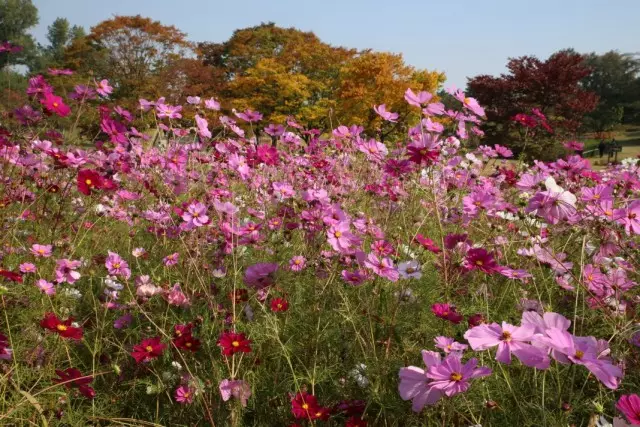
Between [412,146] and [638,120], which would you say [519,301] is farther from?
[638,120]

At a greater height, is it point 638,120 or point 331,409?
point 638,120

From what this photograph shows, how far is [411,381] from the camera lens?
39.4 inches

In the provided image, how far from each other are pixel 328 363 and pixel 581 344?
38.3 inches

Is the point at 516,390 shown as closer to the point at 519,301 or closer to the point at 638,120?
the point at 519,301

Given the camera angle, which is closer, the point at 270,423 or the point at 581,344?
the point at 581,344

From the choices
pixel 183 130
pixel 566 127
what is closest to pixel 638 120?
pixel 566 127

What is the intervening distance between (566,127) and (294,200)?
44.3 feet

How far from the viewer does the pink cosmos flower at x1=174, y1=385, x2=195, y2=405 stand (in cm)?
140

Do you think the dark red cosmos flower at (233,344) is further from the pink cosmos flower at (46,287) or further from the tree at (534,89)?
the tree at (534,89)

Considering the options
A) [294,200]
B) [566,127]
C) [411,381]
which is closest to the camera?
[411,381]

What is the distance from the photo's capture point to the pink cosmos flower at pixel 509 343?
85 cm

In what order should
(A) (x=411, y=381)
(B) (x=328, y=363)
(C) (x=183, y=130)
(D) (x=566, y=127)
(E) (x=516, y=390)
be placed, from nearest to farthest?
1. (A) (x=411, y=381)
2. (E) (x=516, y=390)
3. (B) (x=328, y=363)
4. (C) (x=183, y=130)
5. (D) (x=566, y=127)

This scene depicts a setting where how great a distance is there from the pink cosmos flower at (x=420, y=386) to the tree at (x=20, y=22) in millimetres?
49499

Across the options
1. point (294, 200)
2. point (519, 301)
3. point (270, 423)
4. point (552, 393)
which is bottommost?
point (270, 423)
